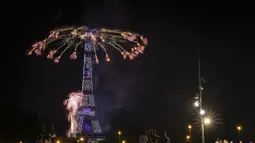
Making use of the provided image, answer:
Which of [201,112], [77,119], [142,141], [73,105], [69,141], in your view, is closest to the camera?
[201,112]

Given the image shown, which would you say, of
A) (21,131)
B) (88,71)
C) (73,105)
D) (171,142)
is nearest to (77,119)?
(88,71)

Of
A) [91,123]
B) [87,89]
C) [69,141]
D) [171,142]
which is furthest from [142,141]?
[91,123]

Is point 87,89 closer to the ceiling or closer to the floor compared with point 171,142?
closer to the ceiling

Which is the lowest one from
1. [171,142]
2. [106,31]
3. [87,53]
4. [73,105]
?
[171,142]

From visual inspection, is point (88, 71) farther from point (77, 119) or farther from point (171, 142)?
point (171, 142)

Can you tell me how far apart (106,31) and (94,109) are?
50221 mm

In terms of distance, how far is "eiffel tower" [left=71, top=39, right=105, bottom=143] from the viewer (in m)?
96.1

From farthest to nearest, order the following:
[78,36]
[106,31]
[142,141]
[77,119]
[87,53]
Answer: [77,119], [87,53], [142,141], [78,36], [106,31]

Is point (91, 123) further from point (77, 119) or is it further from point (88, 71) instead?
point (88, 71)

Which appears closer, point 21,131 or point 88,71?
point 21,131

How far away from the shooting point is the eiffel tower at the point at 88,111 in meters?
96.1

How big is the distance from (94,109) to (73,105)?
20341mm

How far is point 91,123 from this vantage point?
108562 millimetres

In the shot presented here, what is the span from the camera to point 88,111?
325 ft
